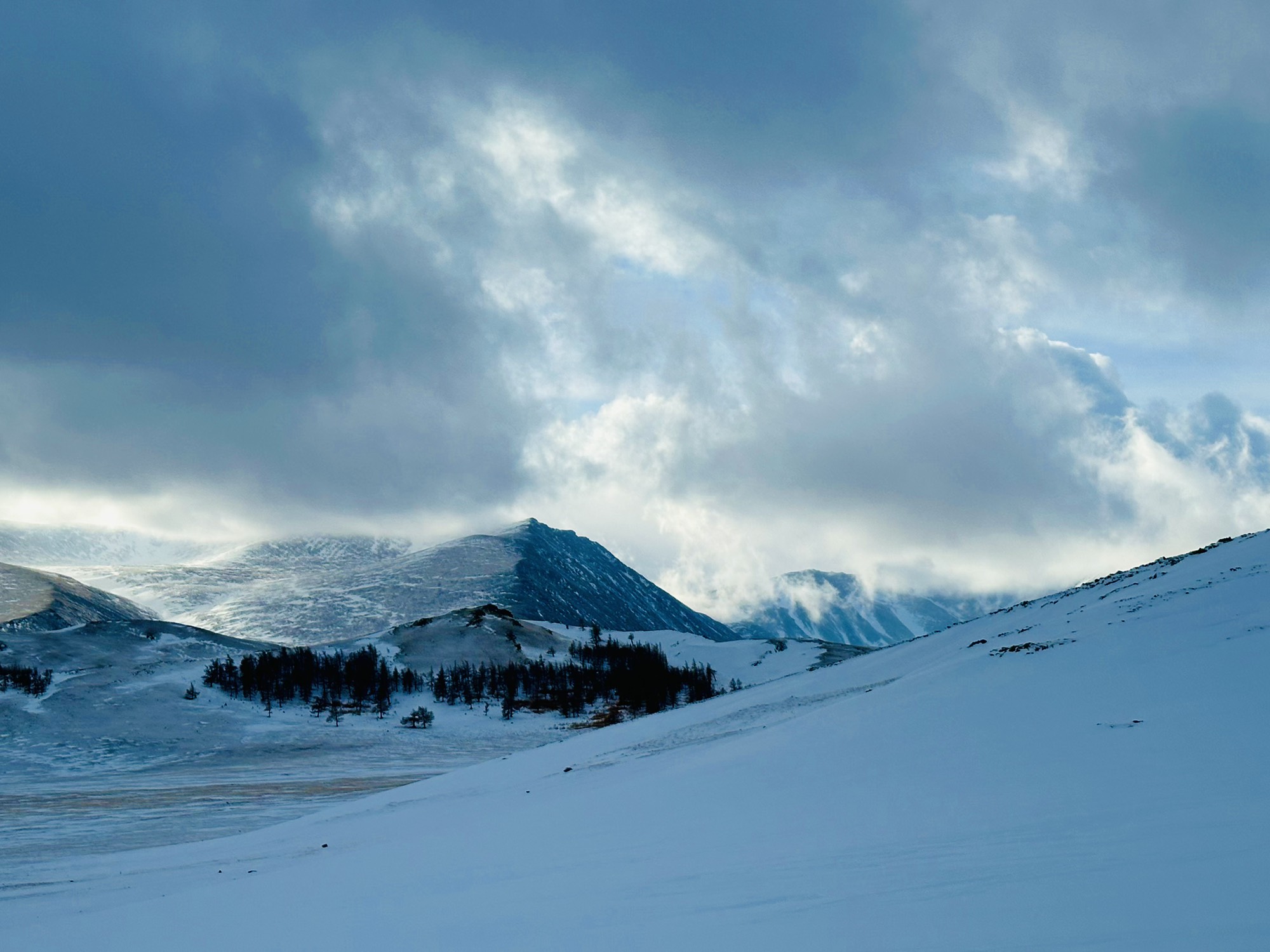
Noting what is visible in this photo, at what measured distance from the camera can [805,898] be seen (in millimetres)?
6582

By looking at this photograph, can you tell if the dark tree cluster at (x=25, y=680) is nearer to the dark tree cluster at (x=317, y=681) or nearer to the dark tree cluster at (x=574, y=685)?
the dark tree cluster at (x=317, y=681)

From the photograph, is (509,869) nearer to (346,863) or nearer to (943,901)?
(346,863)

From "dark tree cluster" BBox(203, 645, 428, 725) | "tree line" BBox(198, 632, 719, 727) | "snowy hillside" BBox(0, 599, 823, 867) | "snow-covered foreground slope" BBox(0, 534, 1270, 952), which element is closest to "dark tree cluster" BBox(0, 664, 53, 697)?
"snowy hillside" BBox(0, 599, 823, 867)

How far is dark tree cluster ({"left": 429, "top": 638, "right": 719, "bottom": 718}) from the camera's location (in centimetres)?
10506

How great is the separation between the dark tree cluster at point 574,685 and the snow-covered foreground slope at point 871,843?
261 feet

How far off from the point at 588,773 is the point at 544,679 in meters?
106

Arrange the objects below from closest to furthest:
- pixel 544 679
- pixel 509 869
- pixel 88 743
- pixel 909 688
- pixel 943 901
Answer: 1. pixel 943 901
2. pixel 509 869
3. pixel 909 688
4. pixel 88 743
5. pixel 544 679

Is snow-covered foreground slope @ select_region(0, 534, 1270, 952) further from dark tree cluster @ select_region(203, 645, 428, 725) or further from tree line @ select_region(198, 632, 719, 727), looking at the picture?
dark tree cluster @ select_region(203, 645, 428, 725)

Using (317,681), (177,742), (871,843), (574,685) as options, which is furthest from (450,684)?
(871,843)

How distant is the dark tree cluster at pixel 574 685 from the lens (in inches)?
4136

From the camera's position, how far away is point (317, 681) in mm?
108875

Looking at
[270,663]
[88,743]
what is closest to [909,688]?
[88,743]

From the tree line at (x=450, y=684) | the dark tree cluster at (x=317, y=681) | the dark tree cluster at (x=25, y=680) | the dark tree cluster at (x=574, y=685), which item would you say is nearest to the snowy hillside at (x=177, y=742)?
the dark tree cluster at (x=25, y=680)

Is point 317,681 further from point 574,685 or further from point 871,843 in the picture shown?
point 871,843
